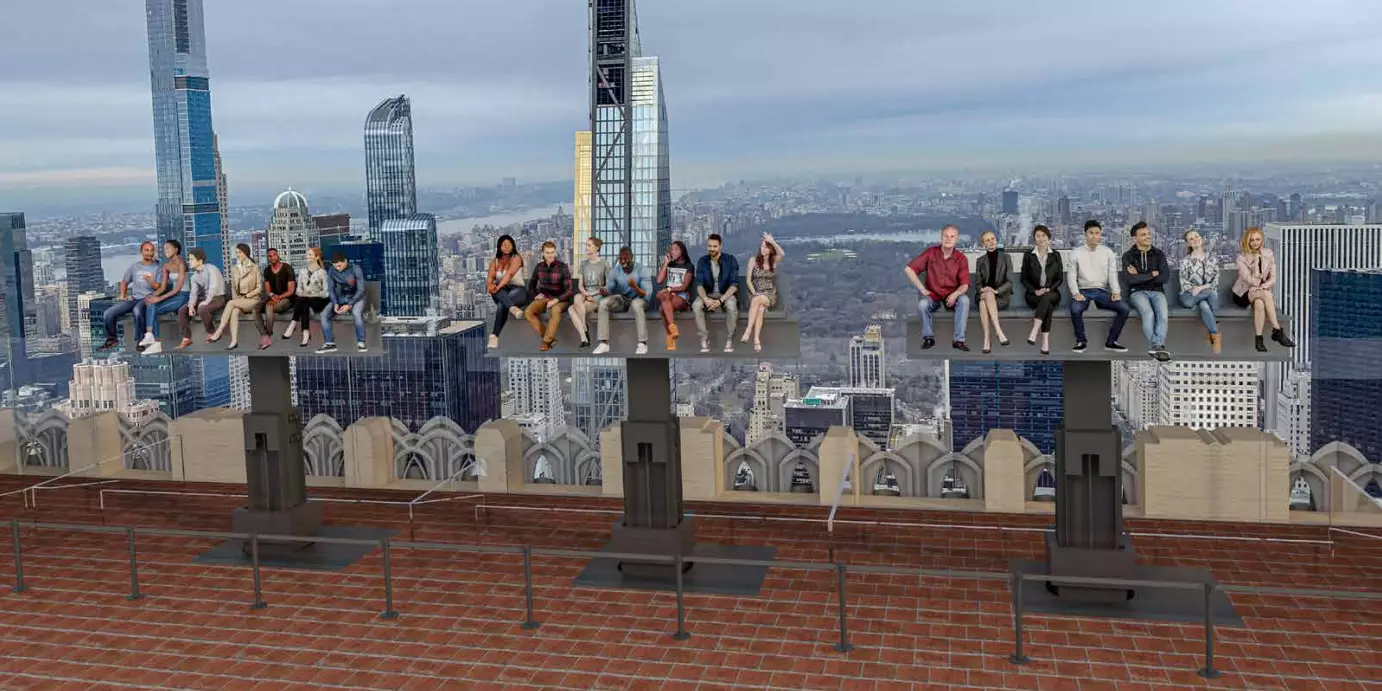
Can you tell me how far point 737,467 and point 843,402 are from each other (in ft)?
4.33

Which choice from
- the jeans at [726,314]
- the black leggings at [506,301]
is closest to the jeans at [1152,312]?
the jeans at [726,314]

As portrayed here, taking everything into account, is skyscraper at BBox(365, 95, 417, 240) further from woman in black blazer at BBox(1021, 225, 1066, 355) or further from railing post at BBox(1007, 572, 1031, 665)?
railing post at BBox(1007, 572, 1031, 665)

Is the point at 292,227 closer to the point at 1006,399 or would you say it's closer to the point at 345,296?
the point at 345,296

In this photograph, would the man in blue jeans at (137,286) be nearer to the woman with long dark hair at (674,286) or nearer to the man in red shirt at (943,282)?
the woman with long dark hair at (674,286)

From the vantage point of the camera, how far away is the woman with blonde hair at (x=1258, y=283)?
324 inches

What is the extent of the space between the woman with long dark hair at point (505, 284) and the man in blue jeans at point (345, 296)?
1208 mm

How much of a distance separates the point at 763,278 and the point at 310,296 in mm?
4051

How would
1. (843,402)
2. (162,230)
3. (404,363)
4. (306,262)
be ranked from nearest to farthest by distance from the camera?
(306,262) → (843,402) → (404,363) → (162,230)

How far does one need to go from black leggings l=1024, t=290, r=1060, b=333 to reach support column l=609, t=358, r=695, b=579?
2.98 meters

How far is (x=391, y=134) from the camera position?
85.5 feet

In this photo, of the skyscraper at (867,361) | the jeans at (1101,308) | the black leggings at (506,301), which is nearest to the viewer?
the jeans at (1101,308)

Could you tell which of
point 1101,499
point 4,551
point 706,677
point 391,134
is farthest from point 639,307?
point 391,134

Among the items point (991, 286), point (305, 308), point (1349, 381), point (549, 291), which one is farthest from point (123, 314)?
point (1349, 381)

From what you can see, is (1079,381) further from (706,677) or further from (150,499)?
(150,499)
